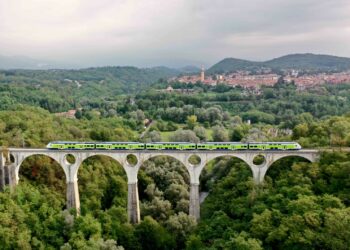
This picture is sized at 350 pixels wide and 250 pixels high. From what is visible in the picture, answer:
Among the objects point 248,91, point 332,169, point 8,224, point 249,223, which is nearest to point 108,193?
point 8,224

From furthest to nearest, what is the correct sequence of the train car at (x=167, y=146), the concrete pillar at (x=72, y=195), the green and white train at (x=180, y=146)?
the concrete pillar at (x=72, y=195)
the train car at (x=167, y=146)
the green and white train at (x=180, y=146)

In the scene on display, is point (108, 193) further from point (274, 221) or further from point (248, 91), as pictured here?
point (248, 91)

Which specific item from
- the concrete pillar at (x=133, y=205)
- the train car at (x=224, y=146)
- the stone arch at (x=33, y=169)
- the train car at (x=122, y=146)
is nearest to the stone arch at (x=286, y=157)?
the train car at (x=224, y=146)

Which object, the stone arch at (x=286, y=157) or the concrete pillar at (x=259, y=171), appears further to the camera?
the concrete pillar at (x=259, y=171)

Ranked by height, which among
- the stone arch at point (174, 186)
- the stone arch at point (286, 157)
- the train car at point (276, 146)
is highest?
the train car at point (276, 146)

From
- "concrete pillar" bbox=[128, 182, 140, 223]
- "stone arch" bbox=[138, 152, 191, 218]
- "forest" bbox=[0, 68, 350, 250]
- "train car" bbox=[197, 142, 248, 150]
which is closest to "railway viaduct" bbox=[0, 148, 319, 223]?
"concrete pillar" bbox=[128, 182, 140, 223]

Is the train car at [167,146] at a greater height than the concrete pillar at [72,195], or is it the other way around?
the train car at [167,146]

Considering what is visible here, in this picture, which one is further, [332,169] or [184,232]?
[184,232]

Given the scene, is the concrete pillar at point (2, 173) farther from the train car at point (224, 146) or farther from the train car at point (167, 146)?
the train car at point (224, 146)
